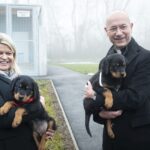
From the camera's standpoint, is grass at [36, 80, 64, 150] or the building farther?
the building

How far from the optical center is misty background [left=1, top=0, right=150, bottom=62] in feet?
148

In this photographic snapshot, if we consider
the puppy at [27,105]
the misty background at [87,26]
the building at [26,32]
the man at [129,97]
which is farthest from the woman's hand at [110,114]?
the misty background at [87,26]

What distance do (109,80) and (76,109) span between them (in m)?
6.52

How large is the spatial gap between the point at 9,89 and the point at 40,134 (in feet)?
1.64

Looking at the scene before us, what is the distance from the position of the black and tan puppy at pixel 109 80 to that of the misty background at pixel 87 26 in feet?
131

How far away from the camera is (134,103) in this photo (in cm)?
308

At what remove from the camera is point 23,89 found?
3.14m

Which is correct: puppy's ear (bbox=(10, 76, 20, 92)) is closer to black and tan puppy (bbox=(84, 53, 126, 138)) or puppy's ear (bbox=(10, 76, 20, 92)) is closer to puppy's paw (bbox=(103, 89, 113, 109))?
black and tan puppy (bbox=(84, 53, 126, 138))

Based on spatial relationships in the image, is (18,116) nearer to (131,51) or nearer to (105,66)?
(105,66)

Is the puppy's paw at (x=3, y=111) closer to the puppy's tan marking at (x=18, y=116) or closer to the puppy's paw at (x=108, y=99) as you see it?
the puppy's tan marking at (x=18, y=116)

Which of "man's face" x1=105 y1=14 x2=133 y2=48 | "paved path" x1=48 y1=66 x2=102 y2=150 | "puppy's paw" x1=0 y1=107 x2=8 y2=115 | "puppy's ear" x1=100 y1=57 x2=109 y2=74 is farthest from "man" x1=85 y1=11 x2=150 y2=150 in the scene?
"paved path" x1=48 y1=66 x2=102 y2=150

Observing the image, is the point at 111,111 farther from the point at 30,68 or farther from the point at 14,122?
→ the point at 30,68

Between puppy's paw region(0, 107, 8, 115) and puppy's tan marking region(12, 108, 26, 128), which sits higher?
puppy's paw region(0, 107, 8, 115)

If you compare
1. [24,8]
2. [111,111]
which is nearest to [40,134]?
[111,111]
